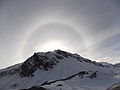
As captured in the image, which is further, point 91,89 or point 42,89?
point 91,89

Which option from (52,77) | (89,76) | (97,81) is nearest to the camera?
(97,81)

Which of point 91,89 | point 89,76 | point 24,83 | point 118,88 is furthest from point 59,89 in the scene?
point 24,83

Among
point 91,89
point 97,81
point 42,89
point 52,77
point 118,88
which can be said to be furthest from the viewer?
point 52,77

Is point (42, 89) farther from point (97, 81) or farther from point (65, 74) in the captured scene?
point (65, 74)

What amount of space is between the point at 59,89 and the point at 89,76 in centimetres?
5375

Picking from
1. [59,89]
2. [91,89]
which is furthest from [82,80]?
[59,89]

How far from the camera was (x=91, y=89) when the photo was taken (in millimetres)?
84938

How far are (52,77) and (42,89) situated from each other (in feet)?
399

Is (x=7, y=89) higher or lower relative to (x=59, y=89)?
higher

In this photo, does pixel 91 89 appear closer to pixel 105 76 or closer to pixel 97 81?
pixel 97 81

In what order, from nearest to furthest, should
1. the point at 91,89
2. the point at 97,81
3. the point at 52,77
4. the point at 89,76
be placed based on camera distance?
the point at 91,89 → the point at 97,81 → the point at 89,76 → the point at 52,77

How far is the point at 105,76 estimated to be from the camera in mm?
117438

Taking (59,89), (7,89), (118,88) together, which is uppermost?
(7,89)

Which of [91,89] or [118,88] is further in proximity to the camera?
[91,89]
